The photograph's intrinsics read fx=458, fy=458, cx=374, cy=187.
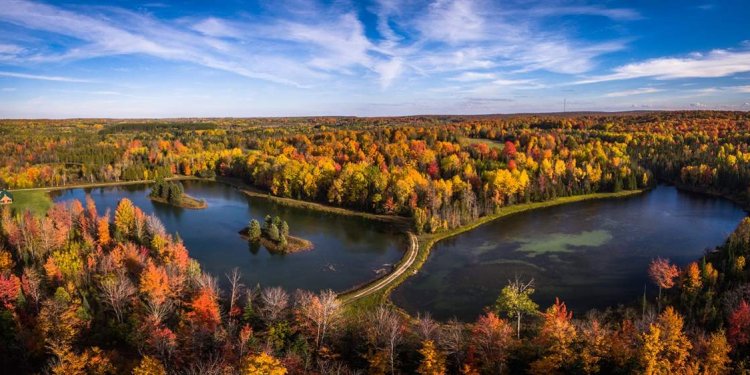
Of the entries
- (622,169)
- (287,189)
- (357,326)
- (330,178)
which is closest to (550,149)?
(622,169)

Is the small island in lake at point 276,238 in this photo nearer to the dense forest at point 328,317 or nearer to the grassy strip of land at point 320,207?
the dense forest at point 328,317

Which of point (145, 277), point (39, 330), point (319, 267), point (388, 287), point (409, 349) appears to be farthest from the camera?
point (319, 267)

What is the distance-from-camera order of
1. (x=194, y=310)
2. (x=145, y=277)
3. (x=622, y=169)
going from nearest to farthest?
(x=194, y=310)
(x=145, y=277)
(x=622, y=169)

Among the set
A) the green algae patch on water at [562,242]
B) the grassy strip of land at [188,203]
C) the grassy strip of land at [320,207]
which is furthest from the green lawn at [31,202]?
the green algae patch on water at [562,242]

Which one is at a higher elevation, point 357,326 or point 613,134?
point 613,134

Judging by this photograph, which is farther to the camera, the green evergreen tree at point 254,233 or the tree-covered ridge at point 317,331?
the green evergreen tree at point 254,233

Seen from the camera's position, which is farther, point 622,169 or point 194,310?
point 622,169

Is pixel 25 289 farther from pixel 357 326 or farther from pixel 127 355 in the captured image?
pixel 357 326
